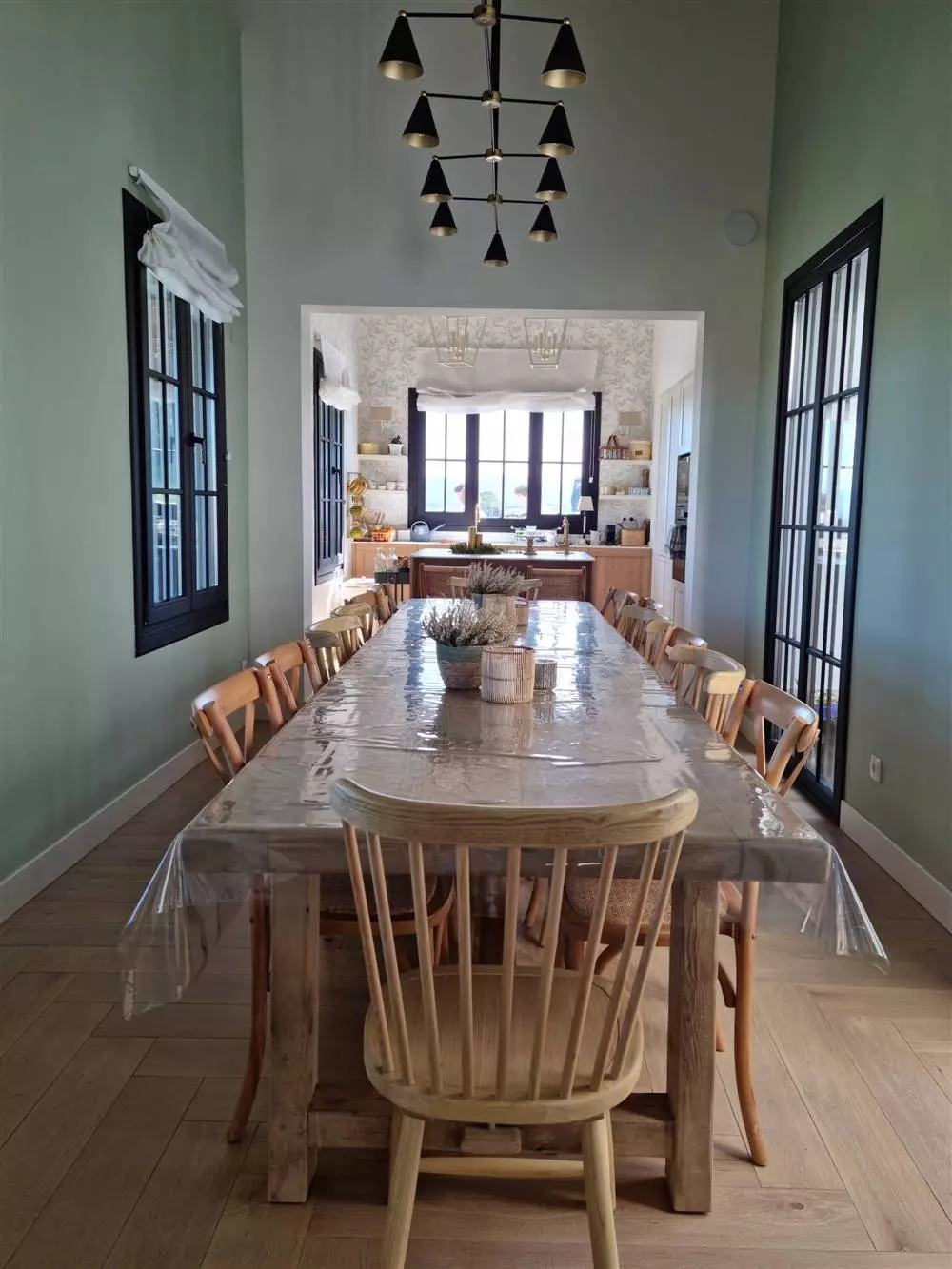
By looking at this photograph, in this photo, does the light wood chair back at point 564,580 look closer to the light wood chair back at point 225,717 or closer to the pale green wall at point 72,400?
the pale green wall at point 72,400

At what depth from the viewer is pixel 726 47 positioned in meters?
4.92

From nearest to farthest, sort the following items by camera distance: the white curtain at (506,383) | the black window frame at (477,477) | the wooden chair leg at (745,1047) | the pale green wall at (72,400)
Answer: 1. the wooden chair leg at (745,1047)
2. the pale green wall at (72,400)
3. the white curtain at (506,383)
4. the black window frame at (477,477)

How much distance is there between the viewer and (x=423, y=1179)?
178cm

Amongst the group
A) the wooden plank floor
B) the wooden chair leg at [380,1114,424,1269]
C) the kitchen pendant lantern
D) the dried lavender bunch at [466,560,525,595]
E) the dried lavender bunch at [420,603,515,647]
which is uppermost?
the kitchen pendant lantern

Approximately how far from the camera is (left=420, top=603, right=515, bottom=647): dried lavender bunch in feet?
7.93

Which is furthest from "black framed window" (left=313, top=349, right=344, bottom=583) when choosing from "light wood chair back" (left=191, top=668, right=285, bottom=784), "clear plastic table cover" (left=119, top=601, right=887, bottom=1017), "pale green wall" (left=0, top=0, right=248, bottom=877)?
"clear plastic table cover" (left=119, top=601, right=887, bottom=1017)

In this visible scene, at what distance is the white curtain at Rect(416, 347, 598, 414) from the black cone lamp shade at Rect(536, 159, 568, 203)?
5.81 metres

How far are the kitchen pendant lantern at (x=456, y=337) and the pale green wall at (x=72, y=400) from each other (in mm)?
4937

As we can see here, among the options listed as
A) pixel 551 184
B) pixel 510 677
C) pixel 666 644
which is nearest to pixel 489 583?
pixel 666 644

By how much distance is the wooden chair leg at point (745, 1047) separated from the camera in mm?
1830

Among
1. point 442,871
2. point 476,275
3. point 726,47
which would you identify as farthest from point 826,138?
point 442,871

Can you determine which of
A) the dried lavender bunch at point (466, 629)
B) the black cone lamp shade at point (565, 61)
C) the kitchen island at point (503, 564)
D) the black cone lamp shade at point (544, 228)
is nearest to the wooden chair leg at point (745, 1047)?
the dried lavender bunch at point (466, 629)

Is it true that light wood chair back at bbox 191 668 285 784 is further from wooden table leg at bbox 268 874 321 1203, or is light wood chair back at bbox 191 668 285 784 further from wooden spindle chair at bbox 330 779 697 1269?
wooden spindle chair at bbox 330 779 697 1269

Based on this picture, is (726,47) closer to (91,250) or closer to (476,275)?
(476,275)
